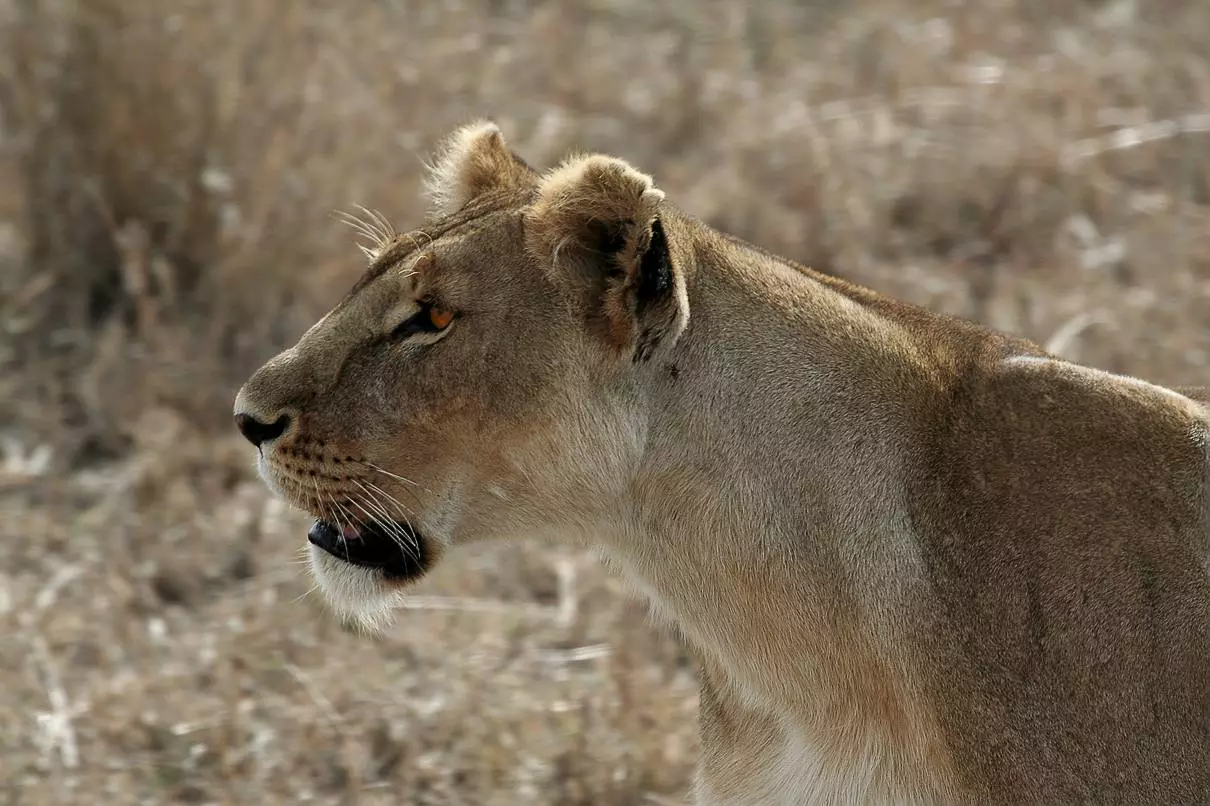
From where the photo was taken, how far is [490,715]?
3.94 meters

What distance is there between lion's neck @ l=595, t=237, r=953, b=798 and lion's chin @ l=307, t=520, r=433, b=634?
440 millimetres

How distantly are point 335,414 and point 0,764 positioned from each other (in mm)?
1327

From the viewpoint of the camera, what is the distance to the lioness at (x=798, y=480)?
2.72m

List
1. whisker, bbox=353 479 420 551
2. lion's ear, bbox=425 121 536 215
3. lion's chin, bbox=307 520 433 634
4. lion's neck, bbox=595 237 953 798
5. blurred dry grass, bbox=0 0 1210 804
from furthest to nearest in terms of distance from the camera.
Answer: blurred dry grass, bbox=0 0 1210 804
lion's ear, bbox=425 121 536 215
lion's chin, bbox=307 520 433 634
whisker, bbox=353 479 420 551
lion's neck, bbox=595 237 953 798

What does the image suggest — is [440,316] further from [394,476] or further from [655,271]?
[655,271]

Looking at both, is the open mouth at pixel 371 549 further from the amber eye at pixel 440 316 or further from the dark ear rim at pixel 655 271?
the dark ear rim at pixel 655 271

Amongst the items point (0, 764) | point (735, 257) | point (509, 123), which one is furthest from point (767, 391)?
point (509, 123)

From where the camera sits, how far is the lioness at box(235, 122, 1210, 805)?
2.72 meters

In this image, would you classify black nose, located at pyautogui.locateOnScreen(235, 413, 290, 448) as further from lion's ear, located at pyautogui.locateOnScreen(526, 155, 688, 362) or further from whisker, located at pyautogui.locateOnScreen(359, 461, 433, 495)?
lion's ear, located at pyautogui.locateOnScreen(526, 155, 688, 362)

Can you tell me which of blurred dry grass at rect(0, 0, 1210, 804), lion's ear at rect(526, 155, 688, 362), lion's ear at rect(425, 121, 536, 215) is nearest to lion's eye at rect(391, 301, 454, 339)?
lion's ear at rect(526, 155, 688, 362)

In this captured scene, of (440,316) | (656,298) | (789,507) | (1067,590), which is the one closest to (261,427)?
(440,316)

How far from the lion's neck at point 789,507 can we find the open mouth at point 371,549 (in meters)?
0.41

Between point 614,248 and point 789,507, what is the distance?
49cm

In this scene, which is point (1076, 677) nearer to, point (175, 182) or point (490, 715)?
point (490, 715)
